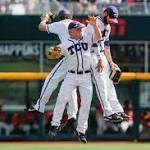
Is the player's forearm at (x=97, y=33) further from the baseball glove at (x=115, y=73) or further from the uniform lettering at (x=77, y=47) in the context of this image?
the baseball glove at (x=115, y=73)

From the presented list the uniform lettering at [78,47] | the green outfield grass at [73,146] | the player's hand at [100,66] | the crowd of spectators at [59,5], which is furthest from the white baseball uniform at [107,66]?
the crowd of spectators at [59,5]

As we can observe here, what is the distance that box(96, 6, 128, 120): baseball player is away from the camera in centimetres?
1339

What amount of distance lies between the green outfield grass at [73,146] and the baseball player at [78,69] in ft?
14.0

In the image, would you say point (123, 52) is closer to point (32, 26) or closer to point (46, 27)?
point (32, 26)

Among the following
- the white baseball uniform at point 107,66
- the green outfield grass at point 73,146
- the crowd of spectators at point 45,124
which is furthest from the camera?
the crowd of spectators at point 45,124

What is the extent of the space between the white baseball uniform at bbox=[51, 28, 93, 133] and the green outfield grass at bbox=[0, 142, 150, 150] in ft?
14.0

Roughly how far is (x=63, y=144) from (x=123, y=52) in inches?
179

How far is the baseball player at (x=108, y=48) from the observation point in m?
13.4

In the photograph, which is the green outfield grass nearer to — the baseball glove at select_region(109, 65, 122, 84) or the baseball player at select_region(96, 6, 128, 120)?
the baseball player at select_region(96, 6, 128, 120)

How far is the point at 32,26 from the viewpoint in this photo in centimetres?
2267

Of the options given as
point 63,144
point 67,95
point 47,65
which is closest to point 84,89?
point 67,95

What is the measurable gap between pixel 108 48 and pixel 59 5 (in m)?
8.52

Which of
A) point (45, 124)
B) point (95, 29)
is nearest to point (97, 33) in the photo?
point (95, 29)

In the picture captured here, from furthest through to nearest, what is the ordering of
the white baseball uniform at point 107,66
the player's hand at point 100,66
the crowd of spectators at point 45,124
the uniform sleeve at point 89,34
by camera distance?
the crowd of spectators at point 45,124 < the white baseball uniform at point 107,66 < the player's hand at point 100,66 < the uniform sleeve at point 89,34
